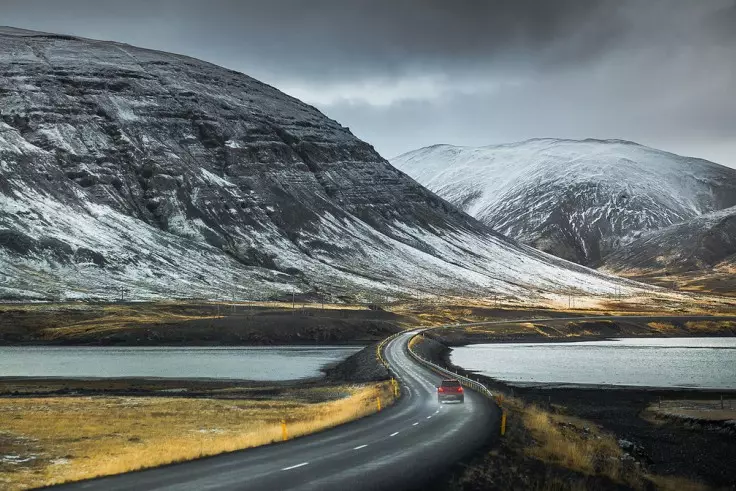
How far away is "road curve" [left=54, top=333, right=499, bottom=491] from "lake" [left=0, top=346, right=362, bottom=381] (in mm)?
51270

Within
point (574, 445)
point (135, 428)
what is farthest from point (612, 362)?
point (135, 428)

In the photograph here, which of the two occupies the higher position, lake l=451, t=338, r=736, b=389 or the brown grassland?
the brown grassland

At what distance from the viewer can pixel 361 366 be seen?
296ft

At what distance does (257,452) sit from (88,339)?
11460cm

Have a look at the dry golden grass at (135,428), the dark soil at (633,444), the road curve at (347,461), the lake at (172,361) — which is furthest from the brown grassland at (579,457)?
the lake at (172,361)

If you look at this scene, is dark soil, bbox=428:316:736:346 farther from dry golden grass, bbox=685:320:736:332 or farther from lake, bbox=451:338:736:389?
lake, bbox=451:338:736:389

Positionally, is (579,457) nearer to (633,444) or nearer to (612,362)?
(633,444)

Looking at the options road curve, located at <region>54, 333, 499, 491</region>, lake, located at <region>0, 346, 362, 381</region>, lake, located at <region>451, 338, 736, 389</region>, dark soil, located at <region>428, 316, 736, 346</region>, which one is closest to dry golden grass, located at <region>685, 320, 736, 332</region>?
dark soil, located at <region>428, 316, 736, 346</region>

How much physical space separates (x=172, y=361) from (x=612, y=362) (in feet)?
204

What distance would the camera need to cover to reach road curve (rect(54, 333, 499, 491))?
24016mm

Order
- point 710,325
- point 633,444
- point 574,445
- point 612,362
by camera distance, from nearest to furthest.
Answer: point 574,445 < point 633,444 < point 612,362 < point 710,325

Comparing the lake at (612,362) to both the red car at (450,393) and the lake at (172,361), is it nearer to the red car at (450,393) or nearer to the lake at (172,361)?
the lake at (172,361)

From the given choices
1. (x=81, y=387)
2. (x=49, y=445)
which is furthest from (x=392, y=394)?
(x=81, y=387)

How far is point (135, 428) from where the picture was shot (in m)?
44.0
